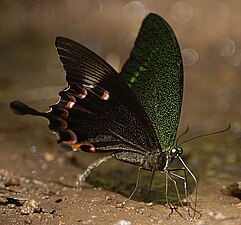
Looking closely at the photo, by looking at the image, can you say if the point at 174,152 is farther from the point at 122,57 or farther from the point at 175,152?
the point at 122,57

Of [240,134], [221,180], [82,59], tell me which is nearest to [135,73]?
[82,59]

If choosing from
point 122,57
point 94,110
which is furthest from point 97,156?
point 122,57

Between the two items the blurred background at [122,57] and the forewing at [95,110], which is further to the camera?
the blurred background at [122,57]

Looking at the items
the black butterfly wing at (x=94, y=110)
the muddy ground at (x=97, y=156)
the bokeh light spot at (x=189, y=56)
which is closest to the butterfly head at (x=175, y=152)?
the black butterfly wing at (x=94, y=110)

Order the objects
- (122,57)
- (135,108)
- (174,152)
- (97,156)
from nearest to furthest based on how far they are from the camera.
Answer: (135,108) < (174,152) < (97,156) < (122,57)

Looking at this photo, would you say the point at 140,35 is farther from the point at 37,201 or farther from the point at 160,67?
the point at 37,201

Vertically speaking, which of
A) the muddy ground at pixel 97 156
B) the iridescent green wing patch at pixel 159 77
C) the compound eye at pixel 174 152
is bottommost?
the muddy ground at pixel 97 156

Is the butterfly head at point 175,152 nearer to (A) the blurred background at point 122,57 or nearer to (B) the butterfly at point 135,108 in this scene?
(B) the butterfly at point 135,108
